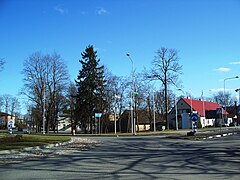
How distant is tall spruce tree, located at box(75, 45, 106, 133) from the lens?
56312 mm

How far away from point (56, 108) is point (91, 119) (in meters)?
11.0

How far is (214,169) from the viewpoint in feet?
34.2

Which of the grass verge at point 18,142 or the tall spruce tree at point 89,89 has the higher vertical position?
the tall spruce tree at point 89,89

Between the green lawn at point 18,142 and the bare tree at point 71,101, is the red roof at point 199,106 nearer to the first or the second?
the bare tree at point 71,101

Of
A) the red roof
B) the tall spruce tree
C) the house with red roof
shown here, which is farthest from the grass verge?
the red roof

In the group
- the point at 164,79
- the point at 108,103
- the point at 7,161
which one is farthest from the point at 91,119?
the point at 7,161

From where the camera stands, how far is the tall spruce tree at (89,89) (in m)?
56.3

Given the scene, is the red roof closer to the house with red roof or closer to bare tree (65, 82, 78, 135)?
the house with red roof

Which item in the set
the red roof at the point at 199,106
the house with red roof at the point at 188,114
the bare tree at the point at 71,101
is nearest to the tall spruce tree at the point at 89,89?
the bare tree at the point at 71,101

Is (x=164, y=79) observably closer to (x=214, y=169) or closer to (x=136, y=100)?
(x=136, y=100)

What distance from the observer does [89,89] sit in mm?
56469

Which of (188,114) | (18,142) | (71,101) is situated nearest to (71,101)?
(71,101)

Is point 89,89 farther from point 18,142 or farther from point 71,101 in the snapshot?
point 18,142

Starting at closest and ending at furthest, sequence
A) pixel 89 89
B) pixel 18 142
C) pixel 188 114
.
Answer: pixel 18 142, pixel 89 89, pixel 188 114
